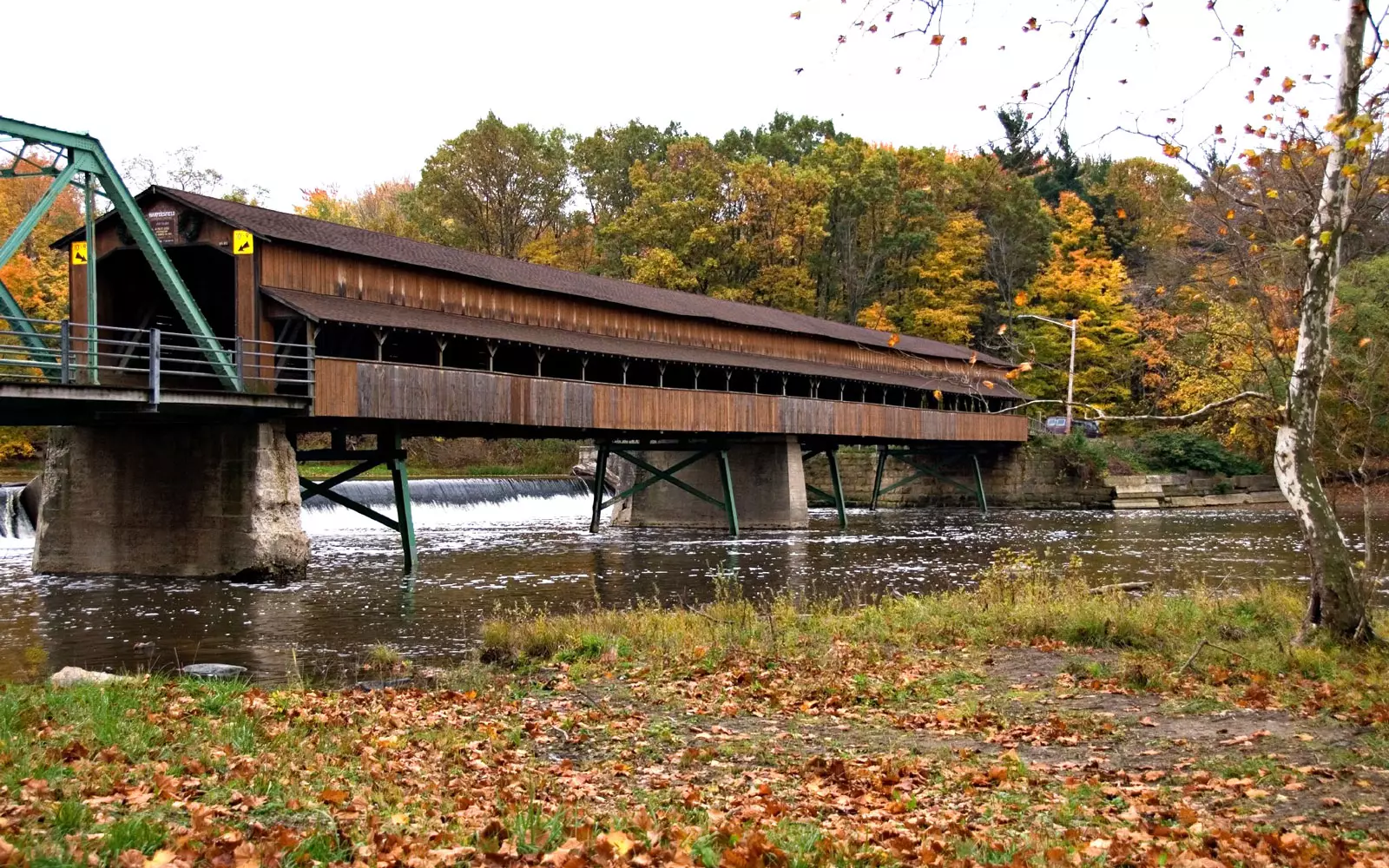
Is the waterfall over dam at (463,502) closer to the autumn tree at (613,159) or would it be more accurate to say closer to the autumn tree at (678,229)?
the autumn tree at (678,229)

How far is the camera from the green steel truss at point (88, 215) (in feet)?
53.0

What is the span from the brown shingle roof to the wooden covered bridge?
0.08 meters

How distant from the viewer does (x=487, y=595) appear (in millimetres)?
18266

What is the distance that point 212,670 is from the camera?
11578 millimetres

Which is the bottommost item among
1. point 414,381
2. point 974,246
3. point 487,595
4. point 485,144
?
point 487,595

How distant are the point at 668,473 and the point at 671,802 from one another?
87.8 ft

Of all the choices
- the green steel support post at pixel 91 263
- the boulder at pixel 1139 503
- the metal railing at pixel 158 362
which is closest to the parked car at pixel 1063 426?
the boulder at pixel 1139 503

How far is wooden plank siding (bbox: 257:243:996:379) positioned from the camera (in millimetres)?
21391

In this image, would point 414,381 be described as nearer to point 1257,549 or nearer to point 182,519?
point 182,519

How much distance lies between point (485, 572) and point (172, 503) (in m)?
5.42

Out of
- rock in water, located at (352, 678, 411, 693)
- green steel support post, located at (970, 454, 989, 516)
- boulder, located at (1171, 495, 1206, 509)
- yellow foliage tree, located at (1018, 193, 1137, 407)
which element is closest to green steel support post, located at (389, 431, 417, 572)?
rock in water, located at (352, 678, 411, 693)

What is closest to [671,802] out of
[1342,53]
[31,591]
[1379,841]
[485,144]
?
[1379,841]

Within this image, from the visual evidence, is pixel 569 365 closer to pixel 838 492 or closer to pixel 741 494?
pixel 741 494

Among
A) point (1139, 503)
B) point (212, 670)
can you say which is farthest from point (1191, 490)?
point (212, 670)
